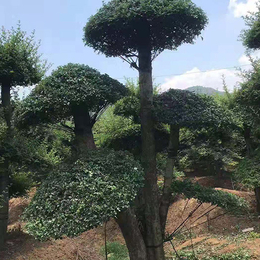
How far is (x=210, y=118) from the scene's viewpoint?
502 cm

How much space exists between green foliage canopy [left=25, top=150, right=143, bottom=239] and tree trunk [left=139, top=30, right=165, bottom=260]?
120 cm

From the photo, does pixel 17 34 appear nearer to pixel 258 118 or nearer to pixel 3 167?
pixel 3 167

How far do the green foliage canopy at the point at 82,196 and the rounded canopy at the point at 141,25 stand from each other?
2.54m

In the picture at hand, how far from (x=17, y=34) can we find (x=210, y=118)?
5.30 m

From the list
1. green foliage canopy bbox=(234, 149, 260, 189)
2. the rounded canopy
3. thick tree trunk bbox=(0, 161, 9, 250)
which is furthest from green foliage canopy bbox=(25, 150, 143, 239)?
green foliage canopy bbox=(234, 149, 260, 189)

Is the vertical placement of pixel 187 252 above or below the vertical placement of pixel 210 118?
below

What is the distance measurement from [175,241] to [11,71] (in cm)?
756

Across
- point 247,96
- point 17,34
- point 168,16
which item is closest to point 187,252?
point 247,96

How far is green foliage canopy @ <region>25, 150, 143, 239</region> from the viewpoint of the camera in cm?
341

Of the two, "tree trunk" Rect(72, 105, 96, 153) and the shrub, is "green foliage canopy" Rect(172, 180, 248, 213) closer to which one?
"tree trunk" Rect(72, 105, 96, 153)

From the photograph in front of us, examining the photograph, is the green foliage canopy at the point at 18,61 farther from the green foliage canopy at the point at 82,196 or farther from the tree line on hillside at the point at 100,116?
the green foliage canopy at the point at 82,196

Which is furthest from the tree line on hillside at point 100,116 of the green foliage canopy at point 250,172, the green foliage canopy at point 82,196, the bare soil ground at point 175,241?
the green foliage canopy at point 250,172

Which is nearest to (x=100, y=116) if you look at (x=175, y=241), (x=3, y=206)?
(x=3, y=206)

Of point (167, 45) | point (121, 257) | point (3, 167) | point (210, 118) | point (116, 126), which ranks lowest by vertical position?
point (121, 257)
